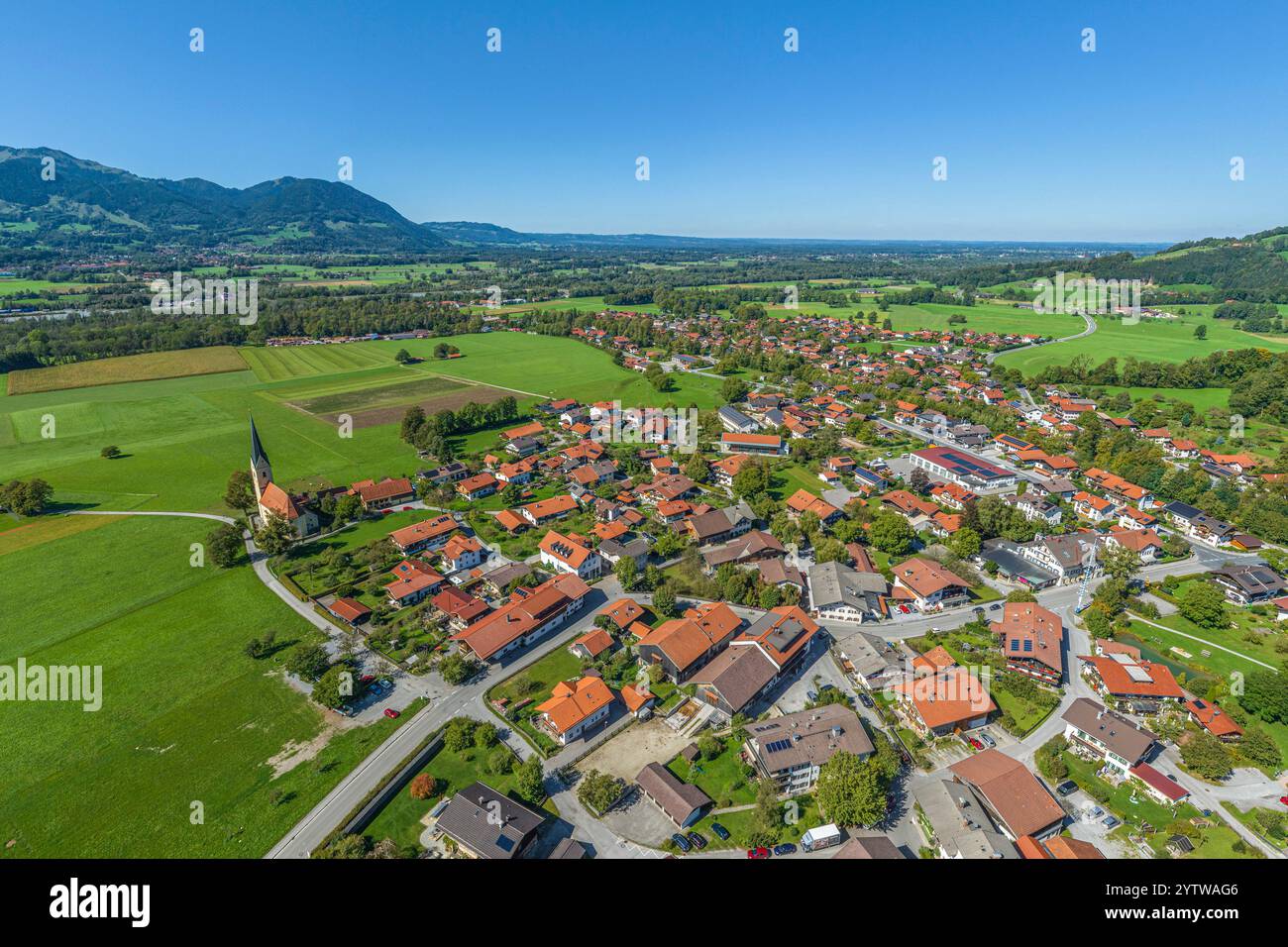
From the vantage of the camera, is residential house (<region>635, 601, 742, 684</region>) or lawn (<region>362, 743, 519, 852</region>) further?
residential house (<region>635, 601, 742, 684</region>)

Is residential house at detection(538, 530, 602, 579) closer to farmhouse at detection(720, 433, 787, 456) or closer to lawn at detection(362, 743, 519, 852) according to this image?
lawn at detection(362, 743, 519, 852)

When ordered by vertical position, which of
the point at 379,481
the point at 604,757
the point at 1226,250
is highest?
the point at 1226,250

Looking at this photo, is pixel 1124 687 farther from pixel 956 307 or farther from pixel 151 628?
pixel 956 307

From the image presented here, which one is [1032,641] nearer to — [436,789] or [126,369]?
[436,789]

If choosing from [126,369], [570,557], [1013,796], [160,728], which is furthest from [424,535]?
[126,369]

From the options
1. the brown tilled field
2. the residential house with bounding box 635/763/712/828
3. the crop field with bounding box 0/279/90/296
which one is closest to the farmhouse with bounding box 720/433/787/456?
the brown tilled field

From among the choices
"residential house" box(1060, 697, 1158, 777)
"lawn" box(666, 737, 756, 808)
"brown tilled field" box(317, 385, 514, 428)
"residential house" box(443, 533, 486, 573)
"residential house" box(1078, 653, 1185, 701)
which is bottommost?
"lawn" box(666, 737, 756, 808)

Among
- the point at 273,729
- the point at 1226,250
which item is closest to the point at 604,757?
the point at 273,729
